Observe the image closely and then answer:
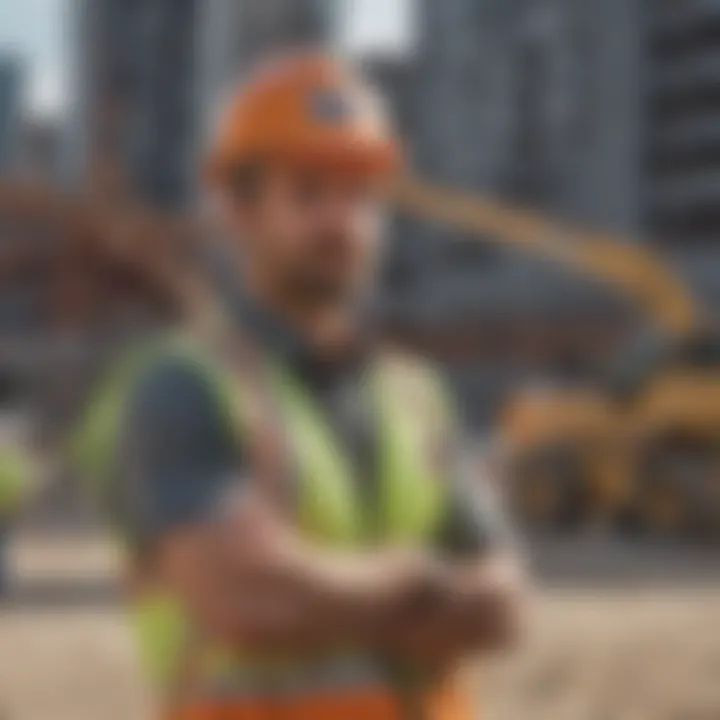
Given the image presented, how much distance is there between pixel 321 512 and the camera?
128cm

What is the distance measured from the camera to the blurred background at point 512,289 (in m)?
7.88

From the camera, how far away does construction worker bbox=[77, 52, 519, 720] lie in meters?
1.25

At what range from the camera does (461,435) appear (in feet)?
4.59

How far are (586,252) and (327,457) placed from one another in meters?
19.0

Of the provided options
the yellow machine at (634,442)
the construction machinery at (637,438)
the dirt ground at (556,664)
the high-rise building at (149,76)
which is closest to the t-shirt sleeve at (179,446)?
the dirt ground at (556,664)

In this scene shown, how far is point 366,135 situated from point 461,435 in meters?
0.27

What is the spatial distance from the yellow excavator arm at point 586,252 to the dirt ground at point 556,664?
537 centimetres

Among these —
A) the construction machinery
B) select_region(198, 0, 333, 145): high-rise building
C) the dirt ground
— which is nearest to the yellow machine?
the construction machinery

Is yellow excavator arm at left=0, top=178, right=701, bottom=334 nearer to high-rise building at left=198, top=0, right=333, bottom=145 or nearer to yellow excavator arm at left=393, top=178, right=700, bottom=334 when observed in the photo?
yellow excavator arm at left=393, top=178, right=700, bottom=334

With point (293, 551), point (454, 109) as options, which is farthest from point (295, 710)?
point (454, 109)

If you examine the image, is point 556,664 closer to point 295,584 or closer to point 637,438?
point 637,438

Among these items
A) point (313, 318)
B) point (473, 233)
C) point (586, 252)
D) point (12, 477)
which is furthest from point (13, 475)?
point (473, 233)

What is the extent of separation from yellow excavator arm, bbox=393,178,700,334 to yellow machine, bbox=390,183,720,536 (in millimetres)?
473

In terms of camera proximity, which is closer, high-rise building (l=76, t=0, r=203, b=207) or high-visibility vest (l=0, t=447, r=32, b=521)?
high-visibility vest (l=0, t=447, r=32, b=521)
